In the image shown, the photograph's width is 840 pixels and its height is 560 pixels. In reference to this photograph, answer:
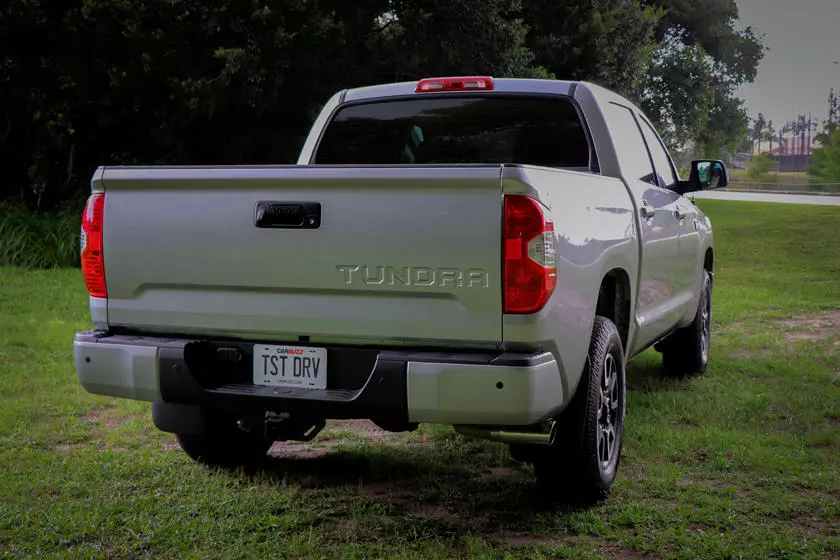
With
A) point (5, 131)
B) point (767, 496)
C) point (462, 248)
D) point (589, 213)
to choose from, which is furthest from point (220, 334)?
point (5, 131)

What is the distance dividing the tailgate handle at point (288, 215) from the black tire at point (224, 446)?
1282 mm

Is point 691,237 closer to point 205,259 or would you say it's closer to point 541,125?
point 541,125

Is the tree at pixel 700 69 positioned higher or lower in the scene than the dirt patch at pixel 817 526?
higher

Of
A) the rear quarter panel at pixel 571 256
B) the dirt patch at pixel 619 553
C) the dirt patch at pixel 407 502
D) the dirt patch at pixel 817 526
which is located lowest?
the dirt patch at pixel 817 526

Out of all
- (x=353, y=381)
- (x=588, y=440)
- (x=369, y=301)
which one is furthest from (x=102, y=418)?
(x=588, y=440)

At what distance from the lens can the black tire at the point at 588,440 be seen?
4.34 meters

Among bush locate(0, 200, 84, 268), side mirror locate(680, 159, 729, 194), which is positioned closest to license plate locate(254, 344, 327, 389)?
side mirror locate(680, 159, 729, 194)

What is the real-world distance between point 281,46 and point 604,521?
13.2 m

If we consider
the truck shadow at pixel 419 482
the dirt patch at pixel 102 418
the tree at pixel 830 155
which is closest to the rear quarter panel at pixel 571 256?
the truck shadow at pixel 419 482

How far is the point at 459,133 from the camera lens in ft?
18.7

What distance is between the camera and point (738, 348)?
9.05m

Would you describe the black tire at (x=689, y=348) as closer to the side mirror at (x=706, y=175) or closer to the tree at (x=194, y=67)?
the side mirror at (x=706, y=175)

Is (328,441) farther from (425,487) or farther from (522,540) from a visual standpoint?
(522,540)

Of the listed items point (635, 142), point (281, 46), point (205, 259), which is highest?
point (281, 46)
